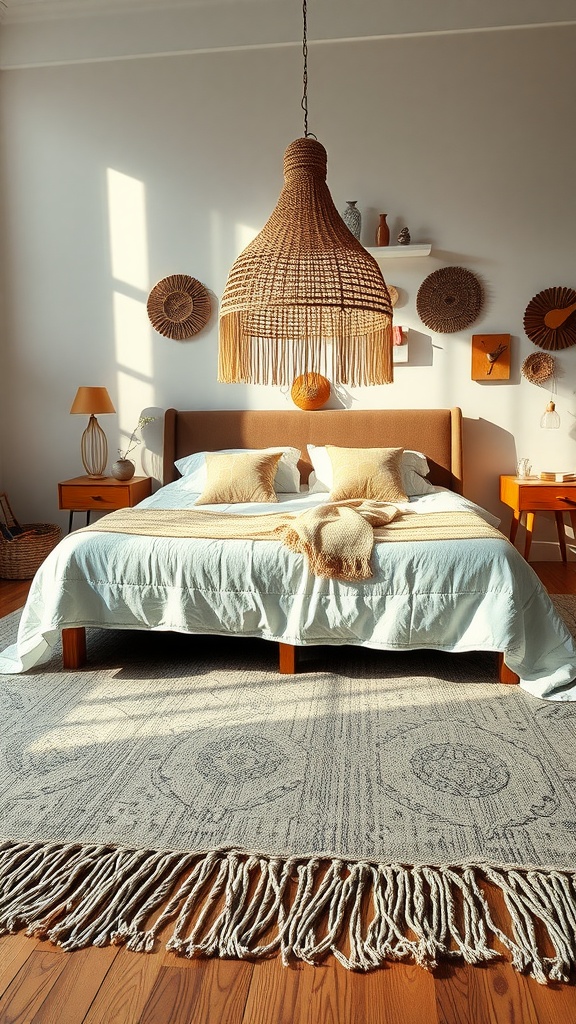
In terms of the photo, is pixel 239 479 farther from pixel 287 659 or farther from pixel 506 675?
pixel 506 675

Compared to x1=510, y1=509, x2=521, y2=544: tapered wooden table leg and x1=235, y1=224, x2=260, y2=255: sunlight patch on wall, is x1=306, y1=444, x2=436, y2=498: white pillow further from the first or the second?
x1=235, y1=224, x2=260, y2=255: sunlight patch on wall

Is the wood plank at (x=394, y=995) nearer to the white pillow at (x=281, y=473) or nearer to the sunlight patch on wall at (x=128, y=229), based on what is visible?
the white pillow at (x=281, y=473)

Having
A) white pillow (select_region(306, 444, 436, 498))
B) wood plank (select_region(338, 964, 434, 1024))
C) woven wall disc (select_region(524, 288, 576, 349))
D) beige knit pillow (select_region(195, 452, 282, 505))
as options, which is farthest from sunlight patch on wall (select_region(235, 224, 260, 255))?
wood plank (select_region(338, 964, 434, 1024))

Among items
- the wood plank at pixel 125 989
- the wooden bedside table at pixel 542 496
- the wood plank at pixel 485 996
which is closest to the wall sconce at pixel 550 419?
the wooden bedside table at pixel 542 496

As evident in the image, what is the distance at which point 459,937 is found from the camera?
5.33 feet

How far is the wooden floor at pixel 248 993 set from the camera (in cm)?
143

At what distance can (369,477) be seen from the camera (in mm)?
4238

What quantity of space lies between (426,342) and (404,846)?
373 cm

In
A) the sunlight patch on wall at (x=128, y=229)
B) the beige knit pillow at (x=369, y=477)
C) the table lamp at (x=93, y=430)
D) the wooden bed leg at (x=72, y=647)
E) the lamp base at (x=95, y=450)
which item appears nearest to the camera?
the wooden bed leg at (x=72, y=647)

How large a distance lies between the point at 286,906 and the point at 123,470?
360cm

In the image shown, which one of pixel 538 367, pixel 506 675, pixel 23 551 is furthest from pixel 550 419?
pixel 23 551

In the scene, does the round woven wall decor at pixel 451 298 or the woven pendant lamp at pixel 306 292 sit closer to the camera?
the woven pendant lamp at pixel 306 292

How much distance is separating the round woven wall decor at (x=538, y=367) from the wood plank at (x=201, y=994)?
419cm

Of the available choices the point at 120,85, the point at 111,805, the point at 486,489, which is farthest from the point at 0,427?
the point at 111,805
